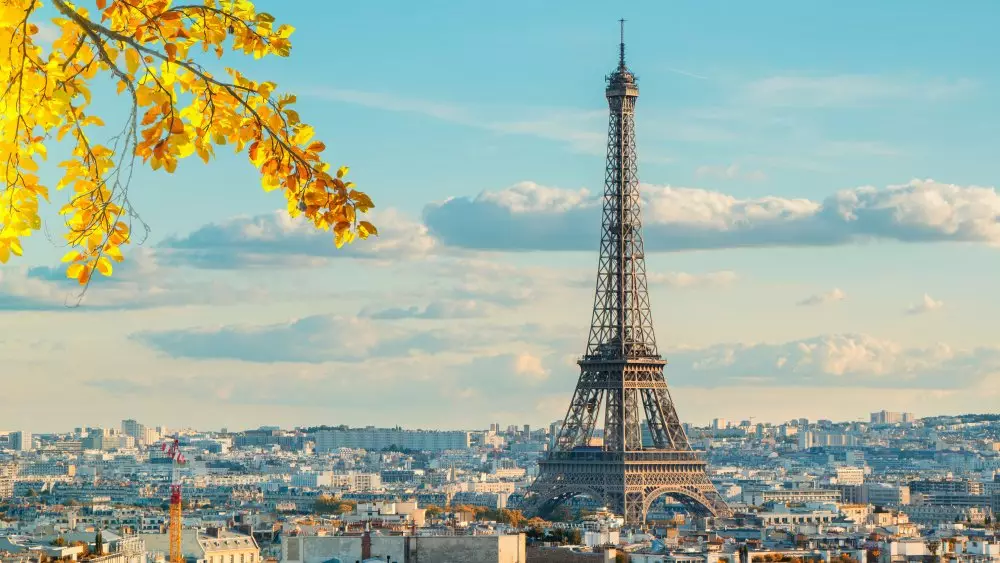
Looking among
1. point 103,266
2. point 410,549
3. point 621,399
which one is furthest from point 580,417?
point 103,266

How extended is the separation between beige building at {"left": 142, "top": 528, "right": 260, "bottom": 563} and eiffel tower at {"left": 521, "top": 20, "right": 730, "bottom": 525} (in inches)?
896

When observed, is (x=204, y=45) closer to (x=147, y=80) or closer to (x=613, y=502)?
(x=147, y=80)

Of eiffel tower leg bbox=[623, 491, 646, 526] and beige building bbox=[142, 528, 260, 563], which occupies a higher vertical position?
eiffel tower leg bbox=[623, 491, 646, 526]

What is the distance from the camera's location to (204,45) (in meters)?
12.6

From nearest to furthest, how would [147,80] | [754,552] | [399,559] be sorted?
[147,80] < [399,559] < [754,552]

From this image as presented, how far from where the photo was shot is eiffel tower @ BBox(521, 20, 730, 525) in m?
127

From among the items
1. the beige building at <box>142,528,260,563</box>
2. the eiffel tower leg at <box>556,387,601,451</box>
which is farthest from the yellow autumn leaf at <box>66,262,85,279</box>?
the eiffel tower leg at <box>556,387,601,451</box>

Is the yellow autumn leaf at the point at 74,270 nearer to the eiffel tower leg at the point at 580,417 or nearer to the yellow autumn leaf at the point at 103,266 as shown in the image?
the yellow autumn leaf at the point at 103,266

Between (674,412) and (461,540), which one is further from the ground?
(674,412)

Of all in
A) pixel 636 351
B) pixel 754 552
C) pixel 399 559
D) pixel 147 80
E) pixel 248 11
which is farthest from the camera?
pixel 636 351

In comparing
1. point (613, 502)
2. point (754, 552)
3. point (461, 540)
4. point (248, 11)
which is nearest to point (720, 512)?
point (613, 502)

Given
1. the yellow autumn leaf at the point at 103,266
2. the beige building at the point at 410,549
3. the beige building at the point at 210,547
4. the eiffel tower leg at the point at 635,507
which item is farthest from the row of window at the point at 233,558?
the yellow autumn leaf at the point at 103,266

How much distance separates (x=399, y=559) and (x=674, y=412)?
2086 inches

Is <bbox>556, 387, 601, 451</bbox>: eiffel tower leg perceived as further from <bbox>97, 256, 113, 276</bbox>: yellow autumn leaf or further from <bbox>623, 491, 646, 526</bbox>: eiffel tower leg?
<bbox>97, 256, 113, 276</bbox>: yellow autumn leaf
